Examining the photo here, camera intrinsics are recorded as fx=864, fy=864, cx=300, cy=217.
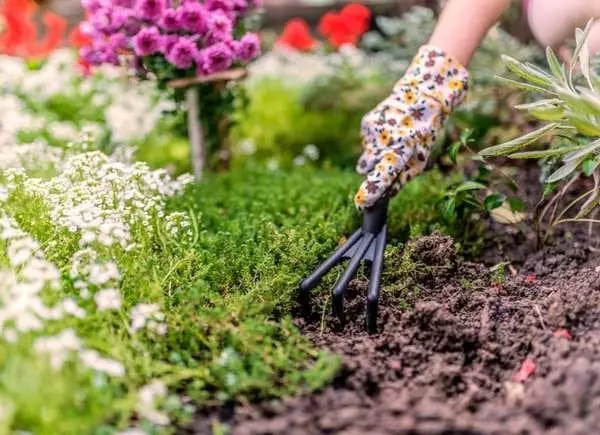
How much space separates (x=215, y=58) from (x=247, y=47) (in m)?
0.13

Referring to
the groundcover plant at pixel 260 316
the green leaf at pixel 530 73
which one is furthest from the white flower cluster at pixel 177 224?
the green leaf at pixel 530 73

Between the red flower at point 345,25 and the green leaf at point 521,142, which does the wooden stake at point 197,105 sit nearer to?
the green leaf at point 521,142

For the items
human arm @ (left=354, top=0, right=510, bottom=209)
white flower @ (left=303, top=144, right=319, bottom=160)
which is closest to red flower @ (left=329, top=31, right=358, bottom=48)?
white flower @ (left=303, top=144, right=319, bottom=160)

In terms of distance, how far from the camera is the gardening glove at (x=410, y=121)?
2160 mm

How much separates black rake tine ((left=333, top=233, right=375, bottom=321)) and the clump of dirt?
0.19 ft

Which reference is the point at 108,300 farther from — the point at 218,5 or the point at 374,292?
the point at 218,5

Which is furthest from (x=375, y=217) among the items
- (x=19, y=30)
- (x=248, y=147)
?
(x=19, y=30)

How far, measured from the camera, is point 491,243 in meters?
2.55

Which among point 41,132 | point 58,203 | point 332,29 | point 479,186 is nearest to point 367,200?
point 479,186

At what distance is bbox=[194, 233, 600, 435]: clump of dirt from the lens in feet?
4.62

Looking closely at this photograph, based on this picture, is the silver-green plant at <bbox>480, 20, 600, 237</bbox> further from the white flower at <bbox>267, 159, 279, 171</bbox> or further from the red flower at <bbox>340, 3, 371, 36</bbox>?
the red flower at <bbox>340, 3, 371, 36</bbox>

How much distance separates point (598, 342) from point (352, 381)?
18.8 inches

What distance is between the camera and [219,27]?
271 cm

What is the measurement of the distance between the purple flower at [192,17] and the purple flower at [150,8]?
2.2 inches
